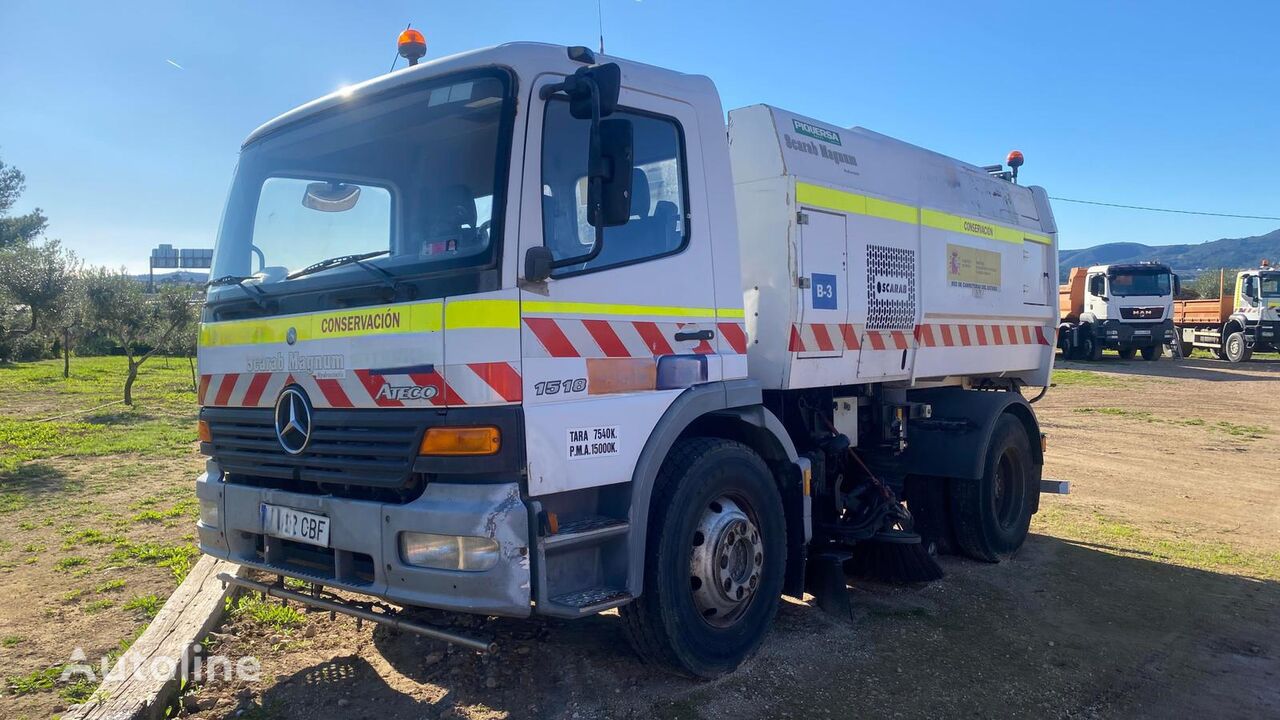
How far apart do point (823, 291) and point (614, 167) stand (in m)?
2.03

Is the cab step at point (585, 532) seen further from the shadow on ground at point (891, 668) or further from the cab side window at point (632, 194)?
the cab side window at point (632, 194)

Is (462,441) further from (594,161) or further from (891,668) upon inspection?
(891,668)

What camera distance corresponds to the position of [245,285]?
159 inches

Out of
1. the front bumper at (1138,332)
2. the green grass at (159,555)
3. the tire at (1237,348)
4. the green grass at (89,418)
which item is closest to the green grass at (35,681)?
the green grass at (159,555)

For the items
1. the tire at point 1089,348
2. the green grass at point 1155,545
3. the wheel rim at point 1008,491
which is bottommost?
the green grass at point 1155,545

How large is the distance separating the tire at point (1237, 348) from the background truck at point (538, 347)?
28.0 metres

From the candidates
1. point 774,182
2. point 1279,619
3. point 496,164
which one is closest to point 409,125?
point 496,164

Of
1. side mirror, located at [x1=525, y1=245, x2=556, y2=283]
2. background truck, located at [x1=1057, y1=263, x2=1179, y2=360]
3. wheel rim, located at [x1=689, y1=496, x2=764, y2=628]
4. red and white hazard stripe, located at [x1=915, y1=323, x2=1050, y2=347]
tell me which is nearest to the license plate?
side mirror, located at [x1=525, y1=245, x2=556, y2=283]

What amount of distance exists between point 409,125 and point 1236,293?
31.2 metres

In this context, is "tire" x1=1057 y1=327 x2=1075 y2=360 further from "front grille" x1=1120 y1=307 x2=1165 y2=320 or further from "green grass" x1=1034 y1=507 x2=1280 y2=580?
"green grass" x1=1034 y1=507 x2=1280 y2=580

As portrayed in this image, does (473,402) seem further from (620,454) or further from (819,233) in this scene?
(819,233)

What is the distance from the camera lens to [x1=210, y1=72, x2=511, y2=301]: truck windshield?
3.43 metres

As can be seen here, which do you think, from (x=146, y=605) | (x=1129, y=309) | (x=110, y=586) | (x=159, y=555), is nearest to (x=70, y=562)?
(x=159, y=555)

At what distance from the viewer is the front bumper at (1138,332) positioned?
27172mm
